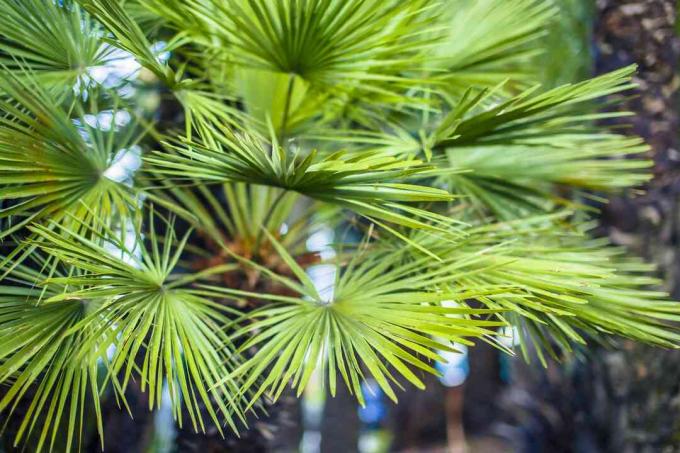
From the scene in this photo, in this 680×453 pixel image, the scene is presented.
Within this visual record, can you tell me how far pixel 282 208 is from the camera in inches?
89.0

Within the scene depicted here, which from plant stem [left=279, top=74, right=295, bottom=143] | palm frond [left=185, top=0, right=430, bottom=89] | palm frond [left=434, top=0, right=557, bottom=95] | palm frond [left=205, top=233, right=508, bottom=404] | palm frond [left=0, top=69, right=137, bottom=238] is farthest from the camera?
palm frond [left=434, top=0, right=557, bottom=95]

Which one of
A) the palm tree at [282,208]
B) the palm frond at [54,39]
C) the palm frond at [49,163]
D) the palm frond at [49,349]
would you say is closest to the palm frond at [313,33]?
the palm tree at [282,208]

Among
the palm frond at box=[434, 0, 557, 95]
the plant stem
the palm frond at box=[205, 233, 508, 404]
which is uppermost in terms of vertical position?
the palm frond at box=[434, 0, 557, 95]

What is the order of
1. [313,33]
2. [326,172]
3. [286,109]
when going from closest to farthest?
[326,172]
[313,33]
[286,109]

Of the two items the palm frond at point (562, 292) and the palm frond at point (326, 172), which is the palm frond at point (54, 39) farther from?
the palm frond at point (562, 292)

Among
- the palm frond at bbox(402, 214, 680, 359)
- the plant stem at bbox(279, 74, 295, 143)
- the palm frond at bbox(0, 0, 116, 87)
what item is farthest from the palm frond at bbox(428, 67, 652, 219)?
the palm frond at bbox(0, 0, 116, 87)

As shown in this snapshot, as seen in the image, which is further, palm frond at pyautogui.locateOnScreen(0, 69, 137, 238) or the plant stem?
the plant stem

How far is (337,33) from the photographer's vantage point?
179 centimetres

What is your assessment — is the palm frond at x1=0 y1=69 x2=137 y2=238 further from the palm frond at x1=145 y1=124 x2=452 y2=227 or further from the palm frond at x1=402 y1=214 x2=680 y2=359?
the palm frond at x1=402 y1=214 x2=680 y2=359

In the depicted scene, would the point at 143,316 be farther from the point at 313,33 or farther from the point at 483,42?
the point at 483,42

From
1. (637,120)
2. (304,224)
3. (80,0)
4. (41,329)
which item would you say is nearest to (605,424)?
(637,120)

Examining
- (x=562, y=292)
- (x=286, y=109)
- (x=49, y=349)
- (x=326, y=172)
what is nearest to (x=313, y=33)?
(x=286, y=109)

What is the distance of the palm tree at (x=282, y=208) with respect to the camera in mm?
1496

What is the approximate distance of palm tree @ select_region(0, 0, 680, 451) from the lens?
150cm
